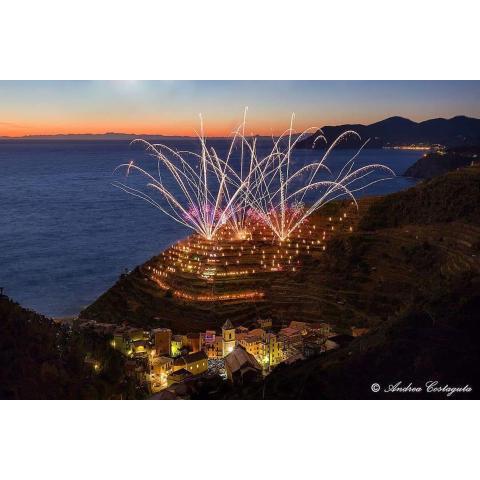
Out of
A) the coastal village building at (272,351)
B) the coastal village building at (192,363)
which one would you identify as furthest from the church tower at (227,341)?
the coastal village building at (272,351)

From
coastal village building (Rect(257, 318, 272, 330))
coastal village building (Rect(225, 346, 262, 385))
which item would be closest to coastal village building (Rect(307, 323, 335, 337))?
coastal village building (Rect(257, 318, 272, 330))

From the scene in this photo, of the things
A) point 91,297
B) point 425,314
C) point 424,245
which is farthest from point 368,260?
point 91,297

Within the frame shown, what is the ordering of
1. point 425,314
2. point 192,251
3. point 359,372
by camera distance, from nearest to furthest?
point 359,372, point 425,314, point 192,251

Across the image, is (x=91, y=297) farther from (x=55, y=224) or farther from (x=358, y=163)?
(x=358, y=163)

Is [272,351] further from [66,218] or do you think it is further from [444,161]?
[444,161]

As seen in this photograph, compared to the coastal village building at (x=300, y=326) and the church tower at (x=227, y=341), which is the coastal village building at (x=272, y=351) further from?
the coastal village building at (x=300, y=326)
